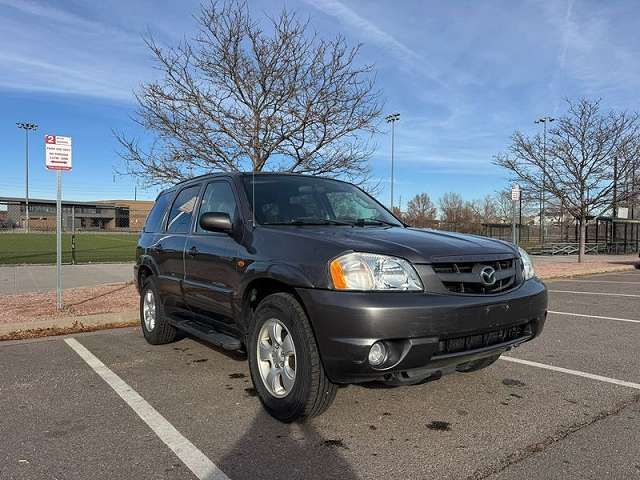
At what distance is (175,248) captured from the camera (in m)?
5.29

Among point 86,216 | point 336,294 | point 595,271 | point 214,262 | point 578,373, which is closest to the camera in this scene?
point 336,294

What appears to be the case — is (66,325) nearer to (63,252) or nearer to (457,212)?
(63,252)

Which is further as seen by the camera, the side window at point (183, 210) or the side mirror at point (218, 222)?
the side window at point (183, 210)

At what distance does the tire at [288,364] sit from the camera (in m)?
3.37

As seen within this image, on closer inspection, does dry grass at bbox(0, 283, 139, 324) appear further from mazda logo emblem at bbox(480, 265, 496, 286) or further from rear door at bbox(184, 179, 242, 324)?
mazda logo emblem at bbox(480, 265, 496, 286)

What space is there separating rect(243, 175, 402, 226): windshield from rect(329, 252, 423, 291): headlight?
1.04 meters

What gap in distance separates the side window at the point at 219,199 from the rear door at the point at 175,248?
227 millimetres

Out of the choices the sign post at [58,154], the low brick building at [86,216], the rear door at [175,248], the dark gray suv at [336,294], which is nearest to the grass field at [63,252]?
the sign post at [58,154]

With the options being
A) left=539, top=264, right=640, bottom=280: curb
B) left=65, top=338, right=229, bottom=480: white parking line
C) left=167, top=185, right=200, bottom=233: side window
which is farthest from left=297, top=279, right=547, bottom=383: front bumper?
left=539, top=264, right=640, bottom=280: curb

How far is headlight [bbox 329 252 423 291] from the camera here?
328 cm

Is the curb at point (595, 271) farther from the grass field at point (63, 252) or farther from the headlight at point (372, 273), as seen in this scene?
the grass field at point (63, 252)

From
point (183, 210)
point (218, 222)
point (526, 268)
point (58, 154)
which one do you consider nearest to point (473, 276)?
point (526, 268)

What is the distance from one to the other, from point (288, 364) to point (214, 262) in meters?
1.26

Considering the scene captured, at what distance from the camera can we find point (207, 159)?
33.4 ft
